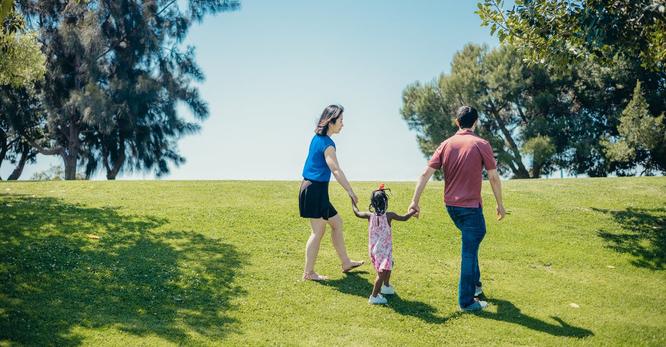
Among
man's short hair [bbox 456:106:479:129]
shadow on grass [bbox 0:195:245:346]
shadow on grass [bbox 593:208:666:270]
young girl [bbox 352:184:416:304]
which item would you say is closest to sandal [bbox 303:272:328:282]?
shadow on grass [bbox 0:195:245:346]

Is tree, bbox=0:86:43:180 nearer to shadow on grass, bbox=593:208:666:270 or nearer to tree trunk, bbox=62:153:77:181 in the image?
tree trunk, bbox=62:153:77:181

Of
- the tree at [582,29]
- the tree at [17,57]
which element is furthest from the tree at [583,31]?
the tree at [17,57]

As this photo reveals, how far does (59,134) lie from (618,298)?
4061 cm

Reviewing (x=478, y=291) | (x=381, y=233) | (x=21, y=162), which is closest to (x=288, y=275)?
(x=381, y=233)

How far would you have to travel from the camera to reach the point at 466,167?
8.80 meters

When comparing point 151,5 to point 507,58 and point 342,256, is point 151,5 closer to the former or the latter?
point 507,58

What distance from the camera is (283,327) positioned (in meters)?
8.45

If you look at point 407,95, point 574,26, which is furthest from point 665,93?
point 574,26

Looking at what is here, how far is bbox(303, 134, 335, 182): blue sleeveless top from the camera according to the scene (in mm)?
9562

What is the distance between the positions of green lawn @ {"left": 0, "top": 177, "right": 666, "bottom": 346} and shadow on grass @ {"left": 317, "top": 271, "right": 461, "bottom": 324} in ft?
0.13

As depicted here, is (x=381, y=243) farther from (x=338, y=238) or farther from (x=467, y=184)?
(x=467, y=184)

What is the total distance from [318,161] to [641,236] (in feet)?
34.9

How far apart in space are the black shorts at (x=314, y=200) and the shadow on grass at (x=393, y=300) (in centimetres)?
148

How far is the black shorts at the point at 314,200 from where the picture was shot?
379 inches
